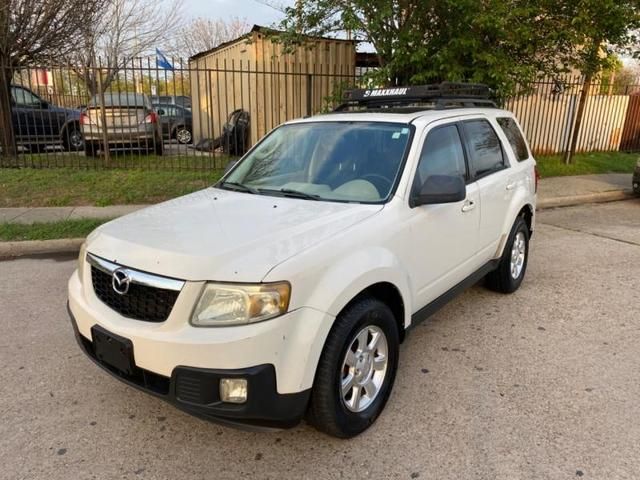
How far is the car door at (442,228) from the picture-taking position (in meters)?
3.25

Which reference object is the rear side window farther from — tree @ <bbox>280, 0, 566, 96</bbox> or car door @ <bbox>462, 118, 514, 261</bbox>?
tree @ <bbox>280, 0, 566, 96</bbox>

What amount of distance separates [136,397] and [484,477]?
2020 millimetres

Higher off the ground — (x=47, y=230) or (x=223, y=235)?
(x=223, y=235)

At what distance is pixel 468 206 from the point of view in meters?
3.78

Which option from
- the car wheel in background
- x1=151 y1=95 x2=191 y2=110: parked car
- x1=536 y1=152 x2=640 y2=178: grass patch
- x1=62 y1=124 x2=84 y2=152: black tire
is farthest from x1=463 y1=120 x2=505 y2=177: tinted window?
the car wheel in background

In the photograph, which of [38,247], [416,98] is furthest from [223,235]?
[38,247]

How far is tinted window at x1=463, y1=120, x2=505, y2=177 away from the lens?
4076 mm

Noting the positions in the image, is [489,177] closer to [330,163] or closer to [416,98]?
[416,98]

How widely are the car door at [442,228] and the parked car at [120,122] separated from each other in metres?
8.84

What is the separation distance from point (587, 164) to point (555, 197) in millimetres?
4947

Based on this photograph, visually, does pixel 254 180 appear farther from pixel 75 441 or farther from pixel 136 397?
pixel 75 441

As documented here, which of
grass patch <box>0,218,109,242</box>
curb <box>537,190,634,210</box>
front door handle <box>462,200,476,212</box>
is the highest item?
front door handle <box>462,200,476,212</box>

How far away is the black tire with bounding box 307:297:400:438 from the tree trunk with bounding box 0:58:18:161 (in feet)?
34.8

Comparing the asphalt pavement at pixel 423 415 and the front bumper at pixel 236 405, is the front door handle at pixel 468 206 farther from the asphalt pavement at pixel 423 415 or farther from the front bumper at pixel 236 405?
the front bumper at pixel 236 405
